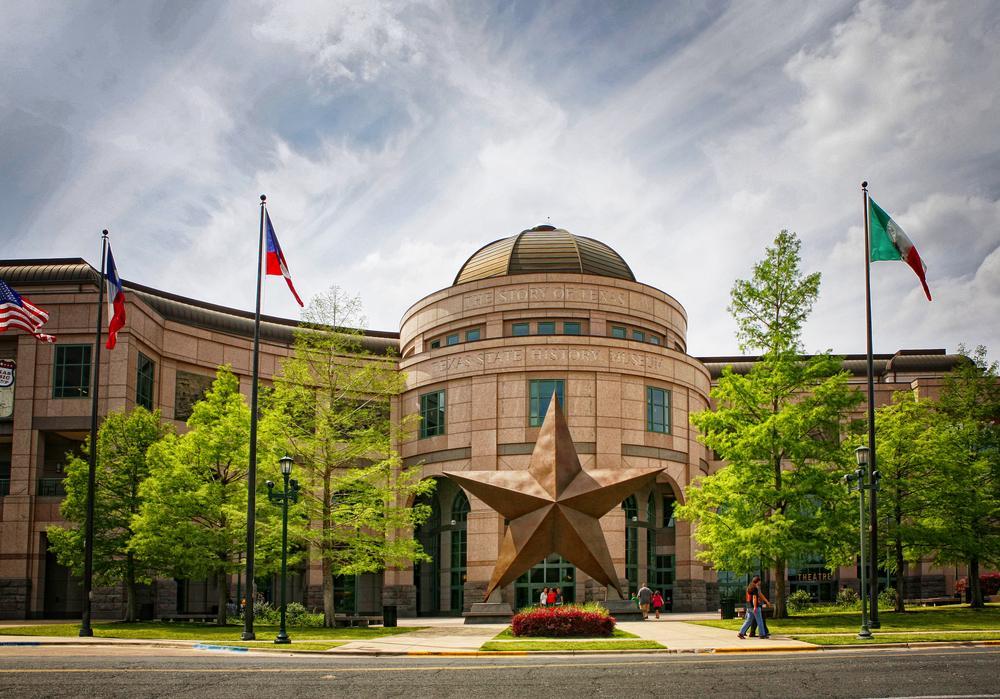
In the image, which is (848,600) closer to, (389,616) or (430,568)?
(430,568)

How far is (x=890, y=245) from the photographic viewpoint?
30.4 meters

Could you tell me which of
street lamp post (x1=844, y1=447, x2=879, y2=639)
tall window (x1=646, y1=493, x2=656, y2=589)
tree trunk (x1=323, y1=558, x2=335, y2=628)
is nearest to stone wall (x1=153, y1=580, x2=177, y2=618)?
tree trunk (x1=323, y1=558, x2=335, y2=628)

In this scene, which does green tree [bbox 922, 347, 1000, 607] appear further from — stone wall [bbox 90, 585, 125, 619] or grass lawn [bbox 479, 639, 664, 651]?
stone wall [bbox 90, 585, 125, 619]

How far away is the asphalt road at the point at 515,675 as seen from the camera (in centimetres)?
1420

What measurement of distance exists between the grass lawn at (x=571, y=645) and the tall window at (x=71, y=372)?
28936 mm

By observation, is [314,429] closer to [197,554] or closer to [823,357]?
[197,554]

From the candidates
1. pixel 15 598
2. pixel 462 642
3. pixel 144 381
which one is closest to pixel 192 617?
pixel 15 598

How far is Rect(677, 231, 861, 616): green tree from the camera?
32.6 m

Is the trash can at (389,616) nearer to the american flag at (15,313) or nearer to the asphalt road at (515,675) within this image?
the asphalt road at (515,675)

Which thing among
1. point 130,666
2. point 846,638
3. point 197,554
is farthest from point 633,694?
point 197,554

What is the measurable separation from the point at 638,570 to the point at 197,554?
→ 2502 centimetres

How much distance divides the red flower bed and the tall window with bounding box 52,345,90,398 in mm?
27737

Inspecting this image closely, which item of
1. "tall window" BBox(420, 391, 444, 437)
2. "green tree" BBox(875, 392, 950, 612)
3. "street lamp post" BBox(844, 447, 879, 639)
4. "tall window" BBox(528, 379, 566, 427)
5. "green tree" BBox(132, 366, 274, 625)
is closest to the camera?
"street lamp post" BBox(844, 447, 879, 639)

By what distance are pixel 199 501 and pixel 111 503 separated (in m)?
5.30
